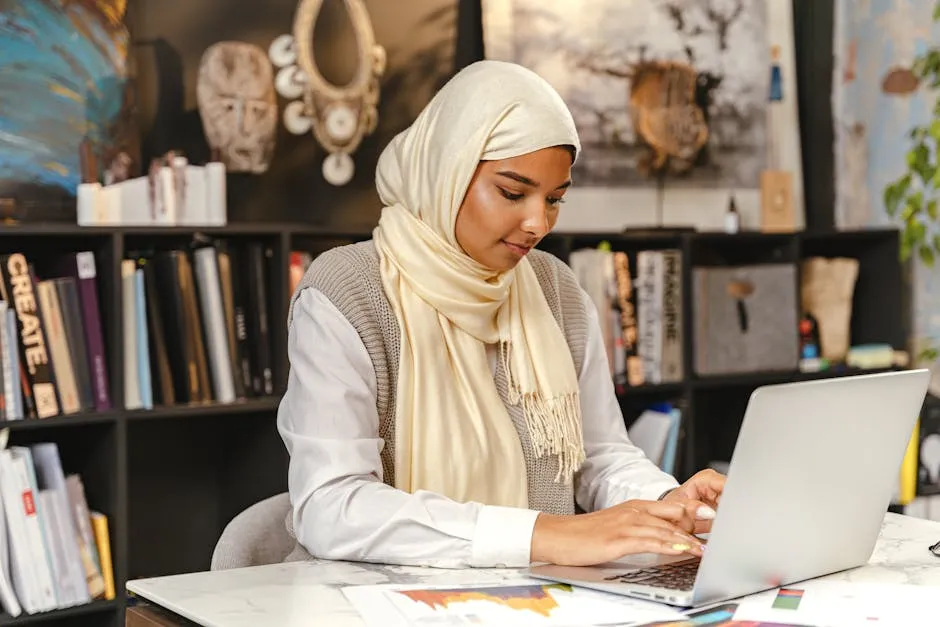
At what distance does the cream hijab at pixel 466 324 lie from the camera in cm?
183

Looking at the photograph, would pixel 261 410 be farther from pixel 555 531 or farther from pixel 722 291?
pixel 555 531

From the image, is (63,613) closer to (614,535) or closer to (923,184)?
(614,535)

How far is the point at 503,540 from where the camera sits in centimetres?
149

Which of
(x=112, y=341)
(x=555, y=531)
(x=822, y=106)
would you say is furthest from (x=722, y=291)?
(x=555, y=531)

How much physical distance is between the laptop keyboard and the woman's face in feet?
1.88

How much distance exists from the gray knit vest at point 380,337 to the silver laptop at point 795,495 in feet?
1.37

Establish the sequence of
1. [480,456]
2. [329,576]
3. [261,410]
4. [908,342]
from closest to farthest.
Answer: [329,576], [480,456], [261,410], [908,342]

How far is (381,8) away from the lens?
324cm

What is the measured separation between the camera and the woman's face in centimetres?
182

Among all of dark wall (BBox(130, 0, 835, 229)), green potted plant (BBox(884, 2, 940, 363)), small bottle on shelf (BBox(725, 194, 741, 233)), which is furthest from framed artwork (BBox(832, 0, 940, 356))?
dark wall (BBox(130, 0, 835, 229))

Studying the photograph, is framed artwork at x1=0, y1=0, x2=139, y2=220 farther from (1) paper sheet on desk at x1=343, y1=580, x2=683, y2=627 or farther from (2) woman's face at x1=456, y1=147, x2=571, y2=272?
(1) paper sheet on desk at x1=343, y1=580, x2=683, y2=627

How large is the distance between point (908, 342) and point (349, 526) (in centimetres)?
267

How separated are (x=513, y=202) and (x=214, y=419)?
60.2 inches

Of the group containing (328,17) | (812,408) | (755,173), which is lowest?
(812,408)
